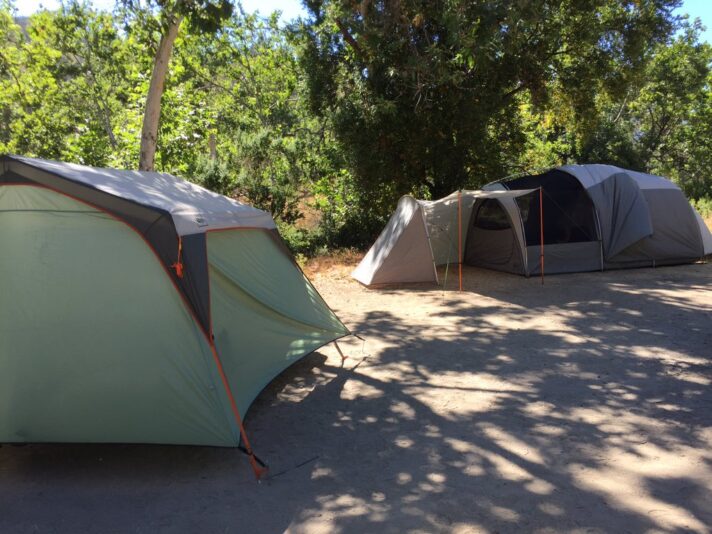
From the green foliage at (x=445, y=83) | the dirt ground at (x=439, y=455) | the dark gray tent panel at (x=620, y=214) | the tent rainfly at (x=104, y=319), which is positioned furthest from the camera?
the green foliage at (x=445, y=83)

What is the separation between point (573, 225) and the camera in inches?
434

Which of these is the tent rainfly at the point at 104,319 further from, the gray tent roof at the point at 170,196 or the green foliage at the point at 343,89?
the green foliage at the point at 343,89

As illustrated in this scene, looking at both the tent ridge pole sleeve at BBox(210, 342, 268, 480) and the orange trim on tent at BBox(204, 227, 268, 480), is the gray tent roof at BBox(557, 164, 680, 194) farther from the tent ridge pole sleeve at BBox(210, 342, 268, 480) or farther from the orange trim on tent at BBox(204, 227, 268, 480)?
the tent ridge pole sleeve at BBox(210, 342, 268, 480)

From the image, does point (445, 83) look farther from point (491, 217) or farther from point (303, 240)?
point (303, 240)

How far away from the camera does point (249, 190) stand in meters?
15.0

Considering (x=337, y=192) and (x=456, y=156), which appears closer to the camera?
(x=456, y=156)

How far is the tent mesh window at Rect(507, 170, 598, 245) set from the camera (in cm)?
1090

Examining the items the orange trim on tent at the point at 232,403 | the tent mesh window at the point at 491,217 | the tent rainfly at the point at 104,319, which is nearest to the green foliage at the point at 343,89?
the tent mesh window at the point at 491,217

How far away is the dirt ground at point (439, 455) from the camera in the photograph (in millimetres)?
3191

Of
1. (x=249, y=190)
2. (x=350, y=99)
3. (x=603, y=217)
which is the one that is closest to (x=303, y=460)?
(x=603, y=217)

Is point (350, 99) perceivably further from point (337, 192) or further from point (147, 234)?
point (147, 234)

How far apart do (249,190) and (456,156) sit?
17.6ft

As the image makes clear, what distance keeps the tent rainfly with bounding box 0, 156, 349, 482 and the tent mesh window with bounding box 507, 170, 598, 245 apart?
8009 millimetres

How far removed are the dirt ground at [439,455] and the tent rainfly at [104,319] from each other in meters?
0.31
